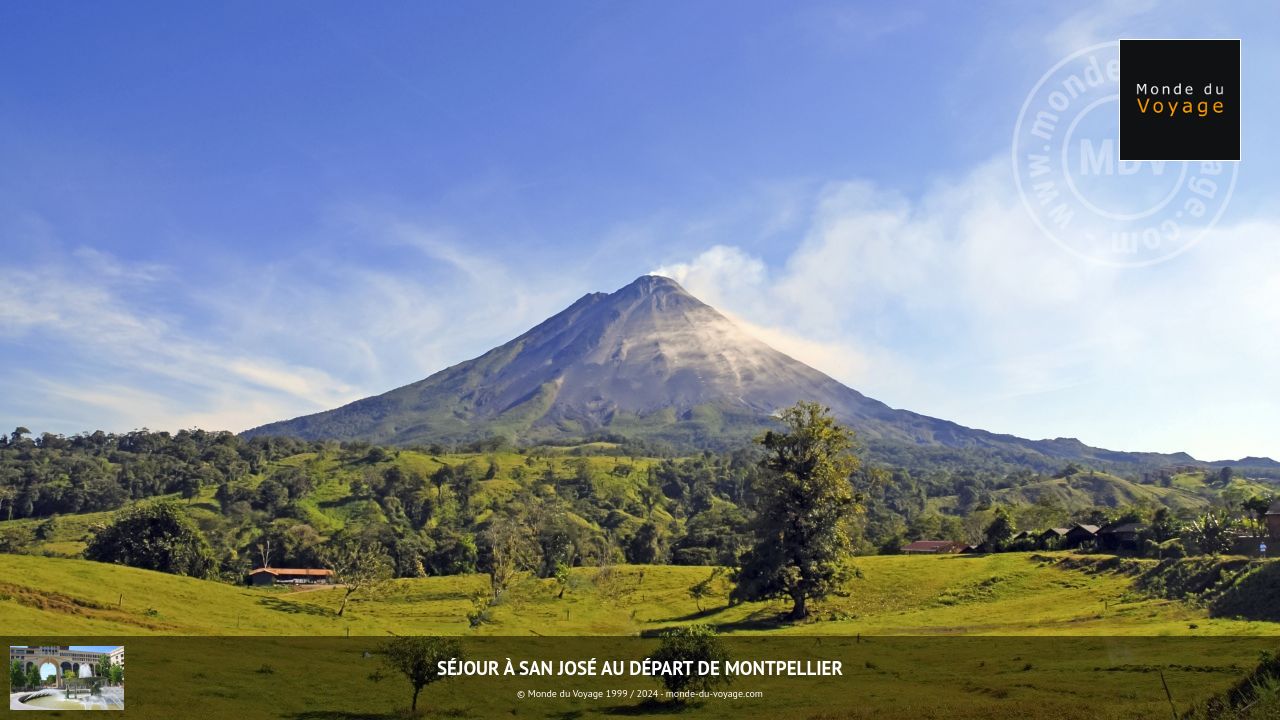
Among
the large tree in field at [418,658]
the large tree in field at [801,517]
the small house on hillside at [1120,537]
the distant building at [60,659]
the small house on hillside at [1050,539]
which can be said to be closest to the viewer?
Answer: the distant building at [60,659]

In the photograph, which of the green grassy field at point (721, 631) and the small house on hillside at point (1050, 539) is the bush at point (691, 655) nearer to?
the green grassy field at point (721, 631)

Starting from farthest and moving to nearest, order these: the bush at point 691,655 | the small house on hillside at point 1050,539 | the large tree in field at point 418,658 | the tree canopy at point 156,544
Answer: the small house on hillside at point 1050,539 → the tree canopy at point 156,544 → the bush at point 691,655 → the large tree in field at point 418,658

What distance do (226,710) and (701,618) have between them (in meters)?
46.4

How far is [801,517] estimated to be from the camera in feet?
217

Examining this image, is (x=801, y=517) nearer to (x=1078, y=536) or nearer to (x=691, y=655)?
(x=691, y=655)

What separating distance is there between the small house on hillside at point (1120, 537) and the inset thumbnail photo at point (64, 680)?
91.2 meters

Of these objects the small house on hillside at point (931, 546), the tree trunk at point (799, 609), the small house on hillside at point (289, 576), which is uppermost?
the tree trunk at point (799, 609)

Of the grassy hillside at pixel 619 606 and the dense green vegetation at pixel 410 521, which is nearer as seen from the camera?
the grassy hillside at pixel 619 606

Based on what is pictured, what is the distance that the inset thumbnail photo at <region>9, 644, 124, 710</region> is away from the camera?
28984 mm

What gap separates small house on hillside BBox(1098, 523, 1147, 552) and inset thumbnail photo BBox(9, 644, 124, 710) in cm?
9121

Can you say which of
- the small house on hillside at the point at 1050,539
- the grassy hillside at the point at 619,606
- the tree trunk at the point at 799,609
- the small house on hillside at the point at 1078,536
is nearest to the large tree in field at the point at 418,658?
the grassy hillside at the point at 619,606

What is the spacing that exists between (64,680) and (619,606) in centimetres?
5523

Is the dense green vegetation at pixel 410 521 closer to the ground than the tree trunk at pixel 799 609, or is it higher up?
closer to the ground

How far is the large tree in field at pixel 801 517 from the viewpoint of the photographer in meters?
65.1
